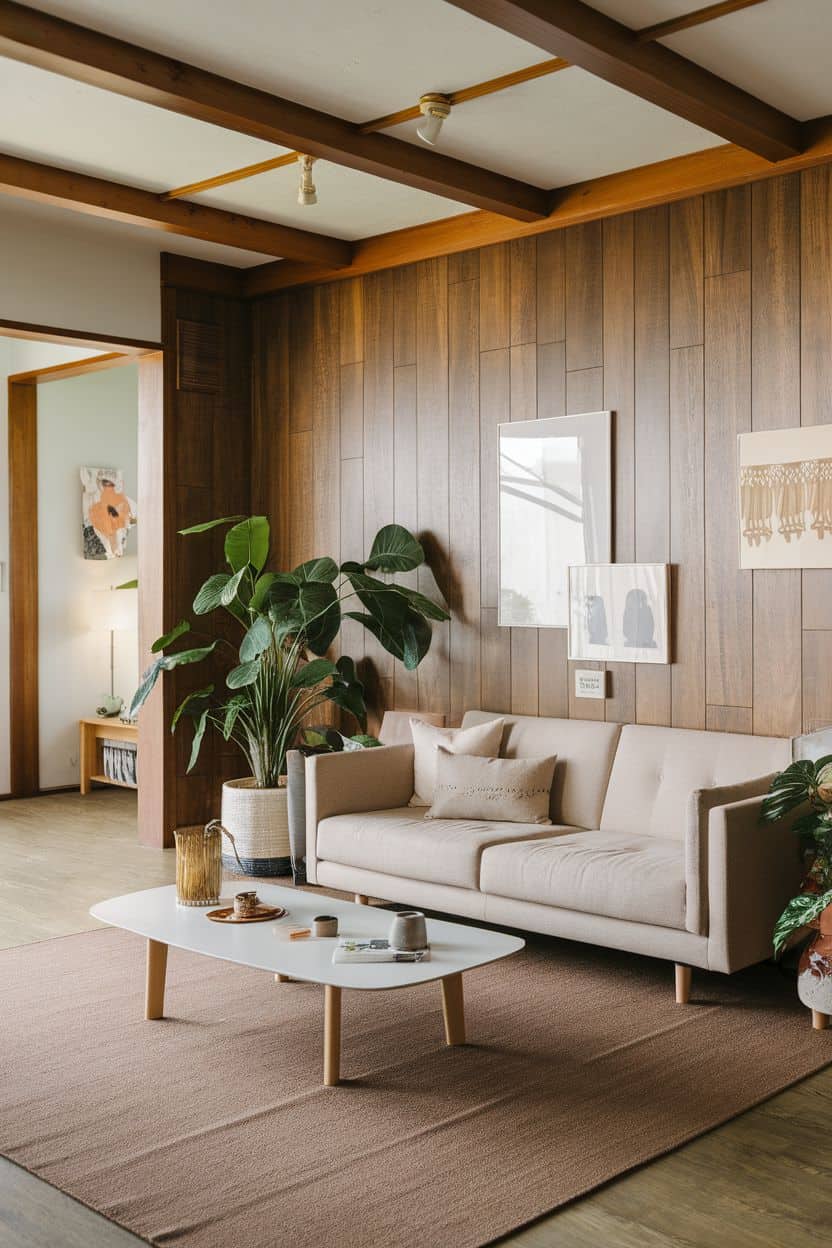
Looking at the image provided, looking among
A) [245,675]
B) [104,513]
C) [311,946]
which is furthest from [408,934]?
[104,513]

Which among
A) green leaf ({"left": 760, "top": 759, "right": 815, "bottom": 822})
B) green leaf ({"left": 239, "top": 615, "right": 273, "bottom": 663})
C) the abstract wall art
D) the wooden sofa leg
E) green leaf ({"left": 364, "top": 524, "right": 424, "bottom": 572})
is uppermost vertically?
the abstract wall art

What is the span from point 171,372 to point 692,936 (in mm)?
3890

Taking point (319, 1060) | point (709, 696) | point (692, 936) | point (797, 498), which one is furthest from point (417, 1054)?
point (797, 498)

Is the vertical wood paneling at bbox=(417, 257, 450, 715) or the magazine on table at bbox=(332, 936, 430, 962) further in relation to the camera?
the vertical wood paneling at bbox=(417, 257, 450, 715)

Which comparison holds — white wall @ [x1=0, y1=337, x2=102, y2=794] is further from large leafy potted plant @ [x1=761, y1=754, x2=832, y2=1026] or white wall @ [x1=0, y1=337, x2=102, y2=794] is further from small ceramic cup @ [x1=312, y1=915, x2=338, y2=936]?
large leafy potted plant @ [x1=761, y1=754, x2=832, y2=1026]

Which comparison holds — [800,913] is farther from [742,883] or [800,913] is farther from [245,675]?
[245,675]

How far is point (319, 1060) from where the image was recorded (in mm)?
3414

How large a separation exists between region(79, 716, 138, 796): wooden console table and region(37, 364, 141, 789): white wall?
14 cm

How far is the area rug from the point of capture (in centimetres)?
262

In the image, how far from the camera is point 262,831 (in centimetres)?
566

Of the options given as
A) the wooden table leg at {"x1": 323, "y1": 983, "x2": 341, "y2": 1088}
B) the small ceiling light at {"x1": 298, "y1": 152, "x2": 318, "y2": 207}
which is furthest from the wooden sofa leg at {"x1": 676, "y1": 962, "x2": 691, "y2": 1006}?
the small ceiling light at {"x1": 298, "y1": 152, "x2": 318, "y2": 207}

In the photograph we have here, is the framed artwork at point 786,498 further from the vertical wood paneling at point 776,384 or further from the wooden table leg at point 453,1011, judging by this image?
the wooden table leg at point 453,1011

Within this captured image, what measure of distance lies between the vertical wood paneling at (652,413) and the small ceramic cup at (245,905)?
1971mm

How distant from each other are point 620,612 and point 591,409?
0.84 m
